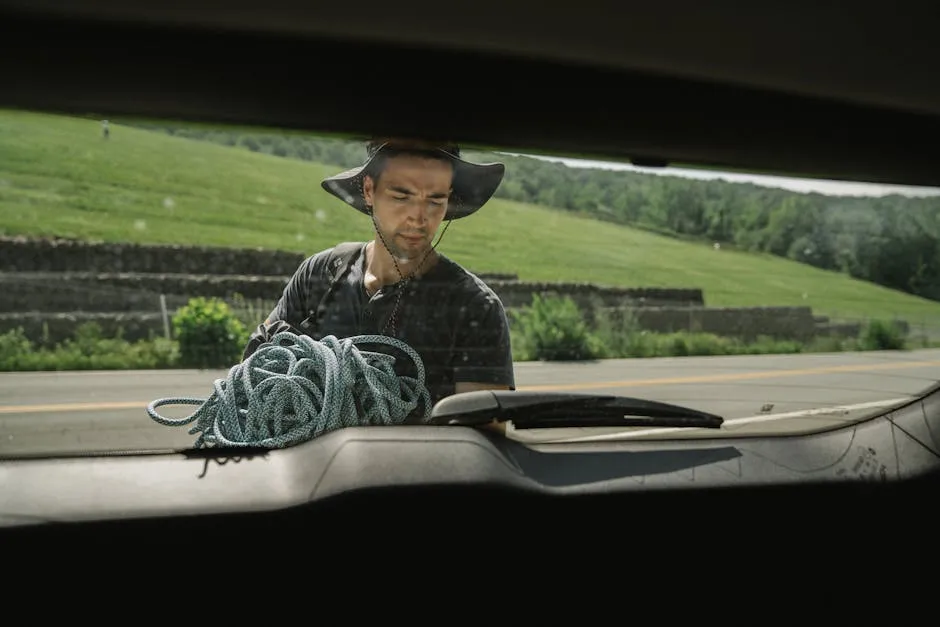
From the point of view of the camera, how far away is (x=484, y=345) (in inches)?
93.0

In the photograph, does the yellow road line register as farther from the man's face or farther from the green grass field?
the man's face

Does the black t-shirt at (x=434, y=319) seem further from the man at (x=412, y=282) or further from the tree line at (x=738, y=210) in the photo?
the tree line at (x=738, y=210)

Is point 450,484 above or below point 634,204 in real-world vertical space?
below

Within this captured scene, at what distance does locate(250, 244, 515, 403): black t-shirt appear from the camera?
7.56 feet

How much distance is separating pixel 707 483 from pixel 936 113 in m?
1.17

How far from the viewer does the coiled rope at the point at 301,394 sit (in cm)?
226

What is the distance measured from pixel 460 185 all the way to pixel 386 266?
231mm

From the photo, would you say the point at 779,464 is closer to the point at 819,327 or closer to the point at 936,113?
the point at 819,327

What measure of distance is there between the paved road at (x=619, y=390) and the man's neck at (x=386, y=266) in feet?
1.03

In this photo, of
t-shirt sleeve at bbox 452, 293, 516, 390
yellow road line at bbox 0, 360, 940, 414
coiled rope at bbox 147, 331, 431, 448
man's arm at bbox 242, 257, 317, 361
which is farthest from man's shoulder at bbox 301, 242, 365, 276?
yellow road line at bbox 0, 360, 940, 414

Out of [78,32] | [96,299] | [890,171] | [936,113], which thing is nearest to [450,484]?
[96,299]

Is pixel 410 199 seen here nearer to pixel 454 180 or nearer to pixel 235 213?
pixel 454 180

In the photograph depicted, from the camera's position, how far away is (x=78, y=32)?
198 cm

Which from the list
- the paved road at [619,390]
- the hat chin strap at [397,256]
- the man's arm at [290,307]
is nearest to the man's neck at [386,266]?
the hat chin strap at [397,256]
